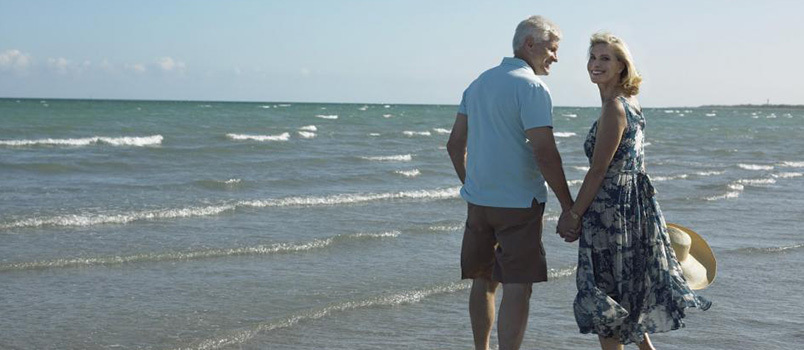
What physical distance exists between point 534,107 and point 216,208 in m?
8.05

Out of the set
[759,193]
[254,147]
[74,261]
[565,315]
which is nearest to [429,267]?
[565,315]

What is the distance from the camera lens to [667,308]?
4.29 metres

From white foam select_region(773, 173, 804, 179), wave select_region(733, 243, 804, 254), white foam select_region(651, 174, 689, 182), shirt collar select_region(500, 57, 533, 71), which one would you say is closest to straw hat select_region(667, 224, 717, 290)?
shirt collar select_region(500, 57, 533, 71)

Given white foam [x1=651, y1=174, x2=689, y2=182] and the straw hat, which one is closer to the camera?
the straw hat

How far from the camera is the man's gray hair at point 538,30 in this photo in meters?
4.34

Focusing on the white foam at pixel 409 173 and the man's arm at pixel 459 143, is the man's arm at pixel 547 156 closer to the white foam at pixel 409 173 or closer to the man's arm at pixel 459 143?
the man's arm at pixel 459 143

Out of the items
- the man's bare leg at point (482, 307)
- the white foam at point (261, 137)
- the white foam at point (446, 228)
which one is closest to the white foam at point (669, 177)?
the white foam at point (446, 228)

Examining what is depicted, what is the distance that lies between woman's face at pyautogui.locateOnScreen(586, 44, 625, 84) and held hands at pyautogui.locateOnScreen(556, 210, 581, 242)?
1.99 ft

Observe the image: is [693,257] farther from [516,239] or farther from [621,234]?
[516,239]

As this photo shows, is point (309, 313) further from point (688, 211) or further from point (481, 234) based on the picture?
point (688, 211)

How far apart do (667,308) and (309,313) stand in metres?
2.79

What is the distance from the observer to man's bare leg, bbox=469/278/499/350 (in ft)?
15.9

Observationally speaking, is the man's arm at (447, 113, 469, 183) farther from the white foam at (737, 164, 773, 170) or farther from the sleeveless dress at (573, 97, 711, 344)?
the white foam at (737, 164, 773, 170)

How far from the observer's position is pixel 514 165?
4398 millimetres
